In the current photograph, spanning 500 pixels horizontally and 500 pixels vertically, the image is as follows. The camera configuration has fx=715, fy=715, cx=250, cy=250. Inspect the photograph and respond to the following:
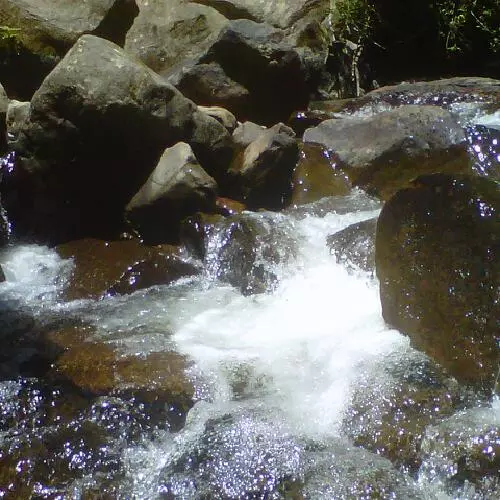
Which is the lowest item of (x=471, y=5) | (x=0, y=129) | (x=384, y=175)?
(x=384, y=175)

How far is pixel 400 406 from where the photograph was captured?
3633 mm

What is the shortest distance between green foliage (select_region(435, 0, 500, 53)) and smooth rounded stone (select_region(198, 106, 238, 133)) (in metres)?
3.56

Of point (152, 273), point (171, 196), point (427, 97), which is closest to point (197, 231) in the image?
point (171, 196)

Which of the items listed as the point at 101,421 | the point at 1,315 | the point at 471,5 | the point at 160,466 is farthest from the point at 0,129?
the point at 471,5

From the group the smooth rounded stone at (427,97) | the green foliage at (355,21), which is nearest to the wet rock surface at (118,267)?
the smooth rounded stone at (427,97)

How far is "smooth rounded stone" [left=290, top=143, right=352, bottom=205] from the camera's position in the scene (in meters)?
6.66

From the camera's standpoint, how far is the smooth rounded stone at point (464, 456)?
317 cm

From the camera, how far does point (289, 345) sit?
459 cm

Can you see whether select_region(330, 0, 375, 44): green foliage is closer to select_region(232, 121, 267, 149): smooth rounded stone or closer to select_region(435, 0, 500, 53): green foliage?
select_region(435, 0, 500, 53): green foliage

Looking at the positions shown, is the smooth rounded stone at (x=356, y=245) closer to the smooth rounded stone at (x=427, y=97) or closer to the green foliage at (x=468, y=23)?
the smooth rounded stone at (x=427, y=97)

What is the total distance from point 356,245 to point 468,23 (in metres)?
Result: 5.34

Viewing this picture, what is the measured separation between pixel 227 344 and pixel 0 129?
3.58 meters

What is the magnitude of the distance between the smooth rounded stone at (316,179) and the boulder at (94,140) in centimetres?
71

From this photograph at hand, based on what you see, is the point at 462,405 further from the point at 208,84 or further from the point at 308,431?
the point at 208,84
